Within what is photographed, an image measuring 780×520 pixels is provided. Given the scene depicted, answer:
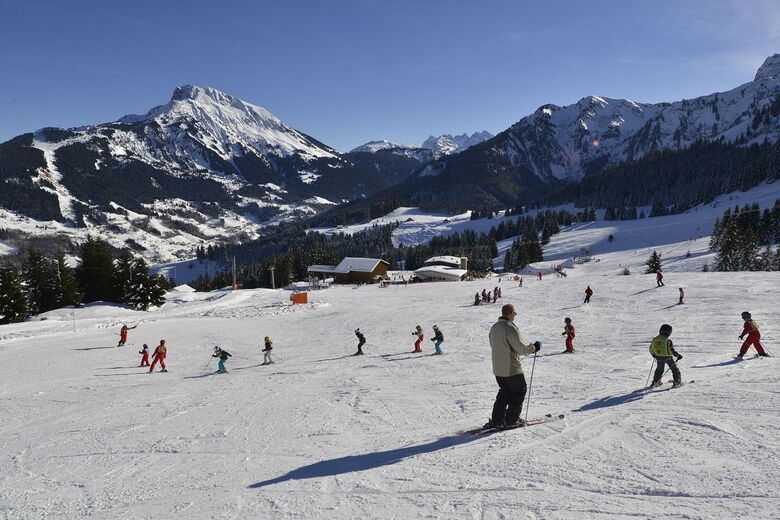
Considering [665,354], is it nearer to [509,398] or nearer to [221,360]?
[509,398]

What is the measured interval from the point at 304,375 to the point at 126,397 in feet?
19.0

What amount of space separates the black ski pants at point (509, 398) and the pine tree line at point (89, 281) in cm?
5237

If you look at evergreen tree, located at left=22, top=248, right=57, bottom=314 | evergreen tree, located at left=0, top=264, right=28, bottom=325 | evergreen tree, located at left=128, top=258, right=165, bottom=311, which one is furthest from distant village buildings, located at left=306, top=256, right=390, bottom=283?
evergreen tree, located at left=0, top=264, right=28, bottom=325

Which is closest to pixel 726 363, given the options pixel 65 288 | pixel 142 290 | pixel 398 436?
pixel 398 436

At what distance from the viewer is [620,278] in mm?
41094

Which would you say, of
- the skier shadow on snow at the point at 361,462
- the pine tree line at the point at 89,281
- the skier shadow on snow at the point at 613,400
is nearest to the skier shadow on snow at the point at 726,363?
the skier shadow on snow at the point at 613,400

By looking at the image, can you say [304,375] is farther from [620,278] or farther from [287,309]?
[620,278]

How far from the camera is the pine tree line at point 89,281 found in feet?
166

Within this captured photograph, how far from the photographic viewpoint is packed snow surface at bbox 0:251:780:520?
19.8ft

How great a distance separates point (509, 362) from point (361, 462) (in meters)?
2.98

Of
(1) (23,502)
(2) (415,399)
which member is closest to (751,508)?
(2) (415,399)

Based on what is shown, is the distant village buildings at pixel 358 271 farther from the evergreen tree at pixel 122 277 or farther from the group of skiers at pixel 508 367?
the group of skiers at pixel 508 367

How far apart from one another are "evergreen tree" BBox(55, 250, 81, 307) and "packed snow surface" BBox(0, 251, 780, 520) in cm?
3122

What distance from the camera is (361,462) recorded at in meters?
7.54
